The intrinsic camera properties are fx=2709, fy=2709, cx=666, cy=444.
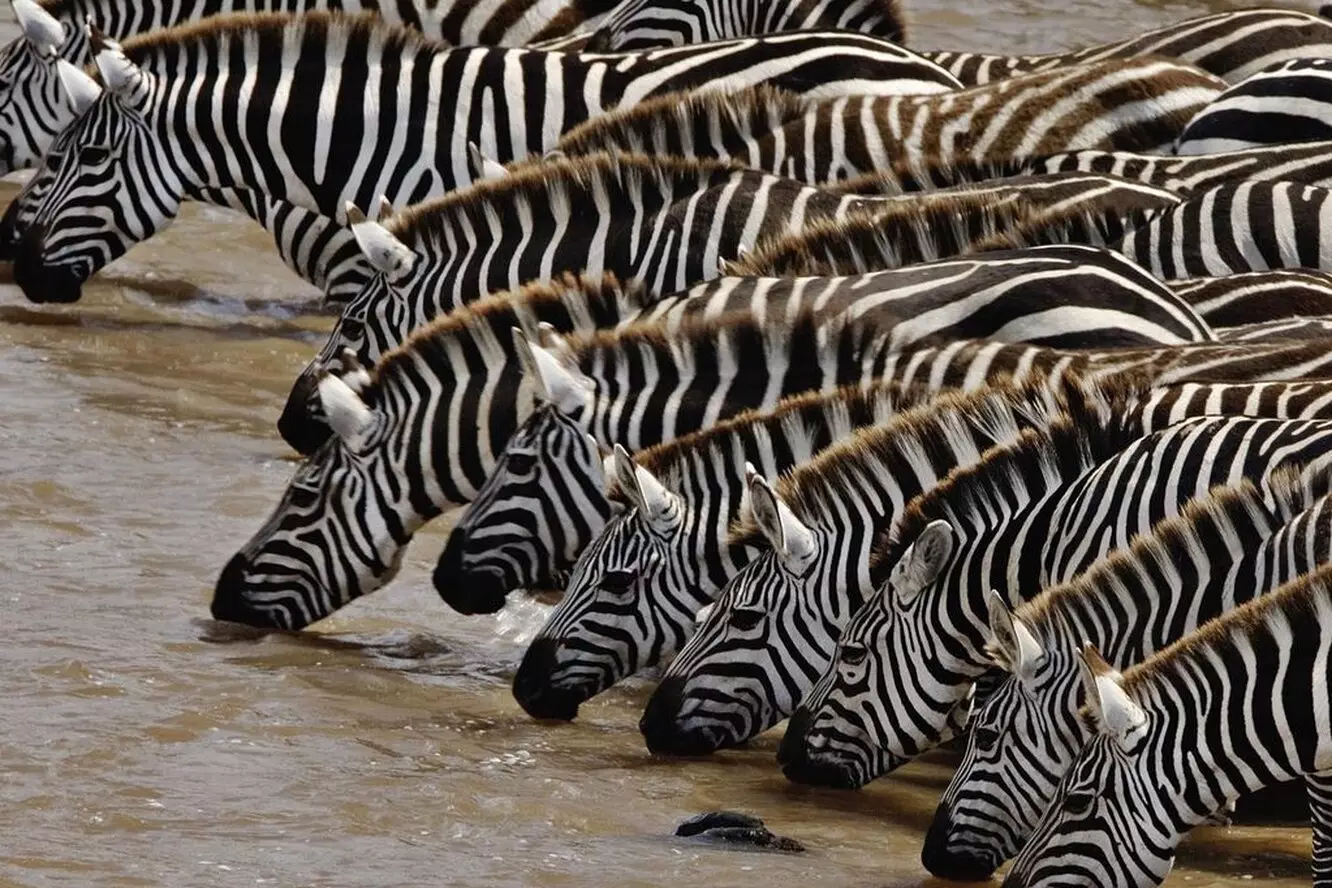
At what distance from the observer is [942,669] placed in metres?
8.09

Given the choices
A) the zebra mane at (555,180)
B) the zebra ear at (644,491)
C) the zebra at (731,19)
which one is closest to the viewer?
the zebra ear at (644,491)

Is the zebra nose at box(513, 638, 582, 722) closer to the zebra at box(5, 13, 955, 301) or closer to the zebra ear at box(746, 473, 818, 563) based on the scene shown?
the zebra ear at box(746, 473, 818, 563)

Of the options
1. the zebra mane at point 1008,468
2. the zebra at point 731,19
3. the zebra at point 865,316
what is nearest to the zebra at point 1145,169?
the zebra at point 865,316

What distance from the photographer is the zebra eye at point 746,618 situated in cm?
866

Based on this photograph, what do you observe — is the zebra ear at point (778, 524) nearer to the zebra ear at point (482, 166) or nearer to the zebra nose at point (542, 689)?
the zebra nose at point (542, 689)

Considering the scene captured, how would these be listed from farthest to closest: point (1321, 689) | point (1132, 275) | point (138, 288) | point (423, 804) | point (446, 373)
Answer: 1. point (138, 288)
2. point (446, 373)
3. point (1132, 275)
4. point (423, 804)
5. point (1321, 689)

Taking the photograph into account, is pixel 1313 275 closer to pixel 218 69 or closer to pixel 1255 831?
pixel 1255 831

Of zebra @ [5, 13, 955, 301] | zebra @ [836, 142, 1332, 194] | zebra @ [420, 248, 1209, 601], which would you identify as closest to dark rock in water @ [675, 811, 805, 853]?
zebra @ [420, 248, 1209, 601]

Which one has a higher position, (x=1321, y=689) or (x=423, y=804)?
(x=1321, y=689)

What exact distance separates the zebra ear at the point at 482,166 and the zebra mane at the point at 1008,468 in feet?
12.3

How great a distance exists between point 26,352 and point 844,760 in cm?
678

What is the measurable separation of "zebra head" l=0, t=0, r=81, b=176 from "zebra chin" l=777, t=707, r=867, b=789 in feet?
28.9

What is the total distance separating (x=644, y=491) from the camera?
8.98m

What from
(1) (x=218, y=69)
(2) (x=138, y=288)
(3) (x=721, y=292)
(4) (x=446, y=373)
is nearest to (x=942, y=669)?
(3) (x=721, y=292)
